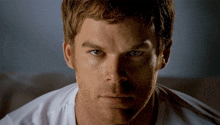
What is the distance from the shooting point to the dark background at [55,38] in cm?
75

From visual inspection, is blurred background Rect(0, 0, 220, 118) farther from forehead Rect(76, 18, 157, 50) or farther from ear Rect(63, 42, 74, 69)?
forehead Rect(76, 18, 157, 50)

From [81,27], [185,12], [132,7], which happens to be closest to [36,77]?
[81,27]

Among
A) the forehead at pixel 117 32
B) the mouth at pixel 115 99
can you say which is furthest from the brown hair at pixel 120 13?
the mouth at pixel 115 99

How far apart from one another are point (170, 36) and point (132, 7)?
0.19 meters

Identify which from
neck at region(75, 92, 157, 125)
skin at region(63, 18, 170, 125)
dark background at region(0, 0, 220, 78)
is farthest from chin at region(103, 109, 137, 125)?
dark background at region(0, 0, 220, 78)

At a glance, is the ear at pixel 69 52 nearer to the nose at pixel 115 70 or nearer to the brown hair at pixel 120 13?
the brown hair at pixel 120 13

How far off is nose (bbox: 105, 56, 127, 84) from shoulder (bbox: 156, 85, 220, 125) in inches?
11.6

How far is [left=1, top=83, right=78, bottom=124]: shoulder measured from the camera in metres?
0.68

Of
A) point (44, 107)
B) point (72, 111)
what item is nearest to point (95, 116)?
point (72, 111)

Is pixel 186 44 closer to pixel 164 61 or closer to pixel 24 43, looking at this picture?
pixel 164 61

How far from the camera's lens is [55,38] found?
0.76 meters

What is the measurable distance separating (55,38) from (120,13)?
0.35 meters

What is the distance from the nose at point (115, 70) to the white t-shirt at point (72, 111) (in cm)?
25

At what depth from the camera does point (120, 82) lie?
1.67 feet
